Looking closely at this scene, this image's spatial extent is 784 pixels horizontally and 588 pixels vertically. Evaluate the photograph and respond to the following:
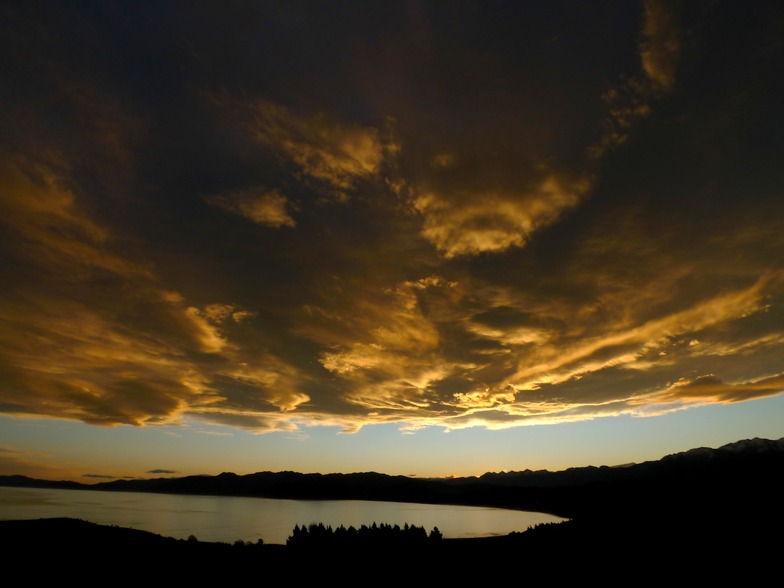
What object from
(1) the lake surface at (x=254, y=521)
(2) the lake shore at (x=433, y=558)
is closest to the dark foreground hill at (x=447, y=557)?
(2) the lake shore at (x=433, y=558)

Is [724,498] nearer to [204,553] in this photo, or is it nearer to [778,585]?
[778,585]

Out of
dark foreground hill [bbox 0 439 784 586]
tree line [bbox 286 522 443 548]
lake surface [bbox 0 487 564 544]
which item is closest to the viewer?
dark foreground hill [bbox 0 439 784 586]

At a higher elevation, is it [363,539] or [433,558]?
[363,539]

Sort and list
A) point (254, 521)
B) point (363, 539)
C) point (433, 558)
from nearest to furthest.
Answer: point (433, 558) → point (363, 539) → point (254, 521)

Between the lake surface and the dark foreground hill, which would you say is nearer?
the dark foreground hill

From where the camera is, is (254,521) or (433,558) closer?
(433,558)

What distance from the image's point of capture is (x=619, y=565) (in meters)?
26.8

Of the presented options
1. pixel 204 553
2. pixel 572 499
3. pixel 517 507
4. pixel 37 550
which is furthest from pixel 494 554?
pixel 517 507

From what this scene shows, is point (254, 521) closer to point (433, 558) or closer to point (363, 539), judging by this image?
point (363, 539)

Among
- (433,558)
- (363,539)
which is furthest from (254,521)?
(433,558)

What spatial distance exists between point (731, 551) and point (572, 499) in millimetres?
121989

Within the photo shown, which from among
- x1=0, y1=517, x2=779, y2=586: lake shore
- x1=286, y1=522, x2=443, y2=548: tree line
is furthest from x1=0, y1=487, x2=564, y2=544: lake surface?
x1=0, y1=517, x2=779, y2=586: lake shore

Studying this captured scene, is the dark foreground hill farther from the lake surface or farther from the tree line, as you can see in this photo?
the lake surface

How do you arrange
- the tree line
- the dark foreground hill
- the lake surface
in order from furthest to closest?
the lake surface < the tree line < the dark foreground hill
